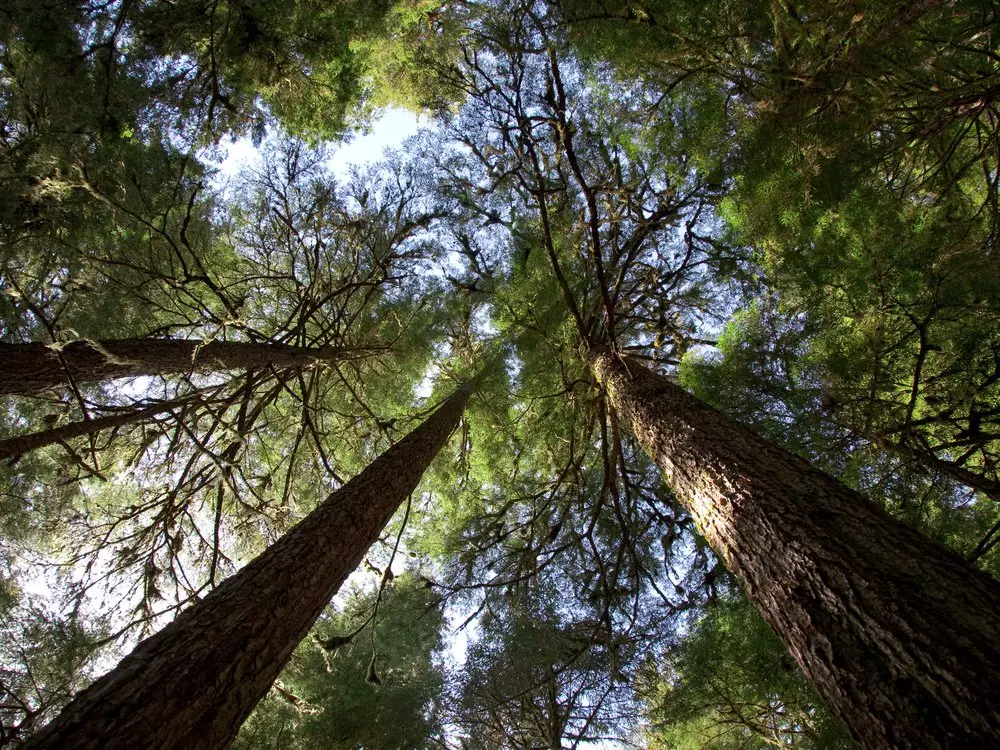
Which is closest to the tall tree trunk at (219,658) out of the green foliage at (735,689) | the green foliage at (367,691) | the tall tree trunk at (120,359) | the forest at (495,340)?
the forest at (495,340)

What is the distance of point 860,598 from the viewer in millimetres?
1376

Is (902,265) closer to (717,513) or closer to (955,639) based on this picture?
(717,513)

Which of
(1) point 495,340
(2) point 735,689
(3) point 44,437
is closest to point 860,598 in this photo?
(3) point 44,437

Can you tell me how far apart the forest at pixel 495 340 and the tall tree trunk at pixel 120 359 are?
0.03 m

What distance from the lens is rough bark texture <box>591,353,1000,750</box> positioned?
1080mm

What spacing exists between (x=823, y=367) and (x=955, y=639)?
344cm

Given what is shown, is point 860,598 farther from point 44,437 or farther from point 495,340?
point 495,340

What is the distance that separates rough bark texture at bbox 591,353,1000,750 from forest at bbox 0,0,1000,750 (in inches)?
1.2

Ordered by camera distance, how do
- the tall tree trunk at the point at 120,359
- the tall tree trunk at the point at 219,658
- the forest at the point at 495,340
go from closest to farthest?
the tall tree trunk at the point at 219,658, the tall tree trunk at the point at 120,359, the forest at the point at 495,340

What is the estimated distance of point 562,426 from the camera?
605cm

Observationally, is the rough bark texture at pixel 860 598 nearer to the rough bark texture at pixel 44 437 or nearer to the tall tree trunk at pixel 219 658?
the tall tree trunk at pixel 219 658

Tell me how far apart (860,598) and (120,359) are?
153 inches

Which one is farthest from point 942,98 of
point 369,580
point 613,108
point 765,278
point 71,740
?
point 369,580

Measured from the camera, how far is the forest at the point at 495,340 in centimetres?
319
